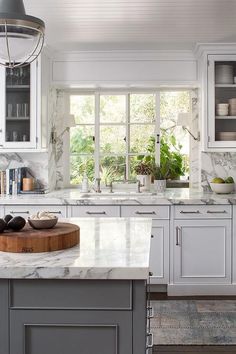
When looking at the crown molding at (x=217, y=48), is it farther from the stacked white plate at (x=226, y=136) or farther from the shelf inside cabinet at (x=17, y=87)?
the shelf inside cabinet at (x=17, y=87)

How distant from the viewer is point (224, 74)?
196 inches

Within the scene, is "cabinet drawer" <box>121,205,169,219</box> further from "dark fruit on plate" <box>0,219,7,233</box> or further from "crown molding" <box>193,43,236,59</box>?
"dark fruit on plate" <box>0,219,7,233</box>

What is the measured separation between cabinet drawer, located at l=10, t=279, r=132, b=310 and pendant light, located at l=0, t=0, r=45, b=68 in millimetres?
1078

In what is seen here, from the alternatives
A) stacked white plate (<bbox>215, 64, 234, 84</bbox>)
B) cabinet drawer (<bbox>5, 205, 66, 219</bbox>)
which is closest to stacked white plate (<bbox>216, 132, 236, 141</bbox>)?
stacked white plate (<bbox>215, 64, 234, 84</bbox>)

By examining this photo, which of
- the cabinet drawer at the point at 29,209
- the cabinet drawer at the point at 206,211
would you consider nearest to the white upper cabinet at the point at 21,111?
the cabinet drawer at the point at 29,209

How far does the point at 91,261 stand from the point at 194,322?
2.08 m

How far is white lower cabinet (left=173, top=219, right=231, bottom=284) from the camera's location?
4.63 m

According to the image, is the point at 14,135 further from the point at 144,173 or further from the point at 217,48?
the point at 217,48

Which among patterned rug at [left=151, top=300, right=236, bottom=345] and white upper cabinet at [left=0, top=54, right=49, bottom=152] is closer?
patterned rug at [left=151, top=300, right=236, bottom=345]

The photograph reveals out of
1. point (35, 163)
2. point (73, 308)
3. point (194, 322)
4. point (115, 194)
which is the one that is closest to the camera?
point (73, 308)

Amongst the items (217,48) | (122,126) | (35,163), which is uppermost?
(217,48)

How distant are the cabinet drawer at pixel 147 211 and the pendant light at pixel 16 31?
92.8 inches

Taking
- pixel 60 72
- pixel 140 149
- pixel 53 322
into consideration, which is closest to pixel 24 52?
pixel 53 322

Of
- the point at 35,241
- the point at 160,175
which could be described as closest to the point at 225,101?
the point at 160,175
